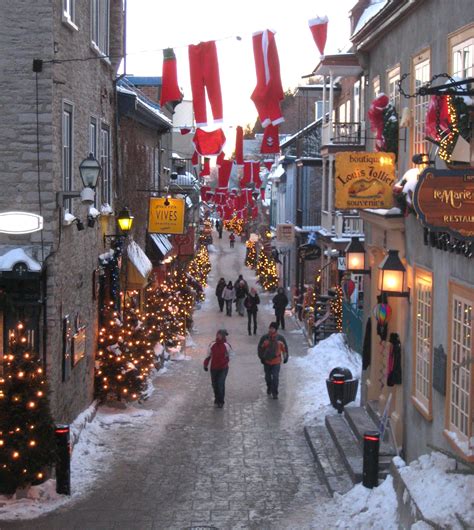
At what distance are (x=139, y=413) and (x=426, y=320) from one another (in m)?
6.99

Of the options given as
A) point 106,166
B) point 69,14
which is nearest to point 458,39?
point 69,14

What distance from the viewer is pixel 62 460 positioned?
11.7m

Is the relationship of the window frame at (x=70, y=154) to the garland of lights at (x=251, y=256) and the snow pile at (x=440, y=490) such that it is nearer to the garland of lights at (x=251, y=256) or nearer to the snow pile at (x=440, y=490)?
the snow pile at (x=440, y=490)

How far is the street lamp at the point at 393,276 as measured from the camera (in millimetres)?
12531

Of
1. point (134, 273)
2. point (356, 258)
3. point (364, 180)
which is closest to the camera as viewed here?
point (364, 180)

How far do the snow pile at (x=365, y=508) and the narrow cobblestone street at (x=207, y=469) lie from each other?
390 mm

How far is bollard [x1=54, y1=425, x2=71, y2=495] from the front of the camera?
1170cm

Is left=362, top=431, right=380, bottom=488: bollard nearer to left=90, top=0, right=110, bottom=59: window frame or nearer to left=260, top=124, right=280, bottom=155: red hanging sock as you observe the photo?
left=260, top=124, right=280, bottom=155: red hanging sock

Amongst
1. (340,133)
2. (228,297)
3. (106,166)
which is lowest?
(228,297)

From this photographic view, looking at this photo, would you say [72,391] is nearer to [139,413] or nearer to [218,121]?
[139,413]

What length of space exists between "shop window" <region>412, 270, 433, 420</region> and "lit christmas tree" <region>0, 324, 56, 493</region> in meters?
4.84

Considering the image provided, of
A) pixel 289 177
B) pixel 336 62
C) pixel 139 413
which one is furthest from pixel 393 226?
pixel 289 177

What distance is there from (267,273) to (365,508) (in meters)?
33.5

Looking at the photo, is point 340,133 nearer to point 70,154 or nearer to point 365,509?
point 70,154
